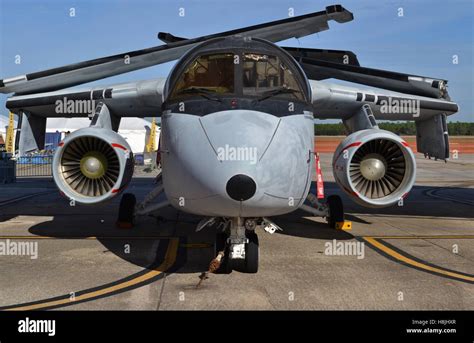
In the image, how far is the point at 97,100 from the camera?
33.4ft

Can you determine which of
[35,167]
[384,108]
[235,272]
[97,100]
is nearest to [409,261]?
[235,272]

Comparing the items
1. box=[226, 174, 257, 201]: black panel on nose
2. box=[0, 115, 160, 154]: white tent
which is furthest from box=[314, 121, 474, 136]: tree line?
box=[226, 174, 257, 201]: black panel on nose

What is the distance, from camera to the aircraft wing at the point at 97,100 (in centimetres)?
993

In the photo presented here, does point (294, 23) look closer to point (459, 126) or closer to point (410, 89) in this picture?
point (410, 89)

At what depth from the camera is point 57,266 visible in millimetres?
7363

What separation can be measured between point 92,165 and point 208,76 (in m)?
2.62

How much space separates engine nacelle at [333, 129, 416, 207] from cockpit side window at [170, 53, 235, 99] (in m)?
2.42

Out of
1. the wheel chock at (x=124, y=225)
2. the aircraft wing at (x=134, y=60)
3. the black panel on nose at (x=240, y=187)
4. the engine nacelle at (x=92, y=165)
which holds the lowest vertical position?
the wheel chock at (x=124, y=225)

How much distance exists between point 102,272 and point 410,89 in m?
7.28

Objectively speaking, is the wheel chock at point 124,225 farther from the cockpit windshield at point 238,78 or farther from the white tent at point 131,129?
the white tent at point 131,129

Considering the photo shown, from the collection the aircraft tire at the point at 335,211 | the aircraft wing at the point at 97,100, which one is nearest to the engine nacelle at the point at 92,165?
the aircraft wing at the point at 97,100

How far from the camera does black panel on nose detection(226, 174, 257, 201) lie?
5520 millimetres

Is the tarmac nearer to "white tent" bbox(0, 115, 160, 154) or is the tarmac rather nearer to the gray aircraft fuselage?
the gray aircraft fuselage

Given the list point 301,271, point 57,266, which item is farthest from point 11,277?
point 301,271
